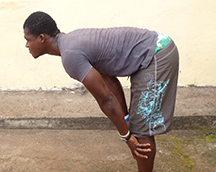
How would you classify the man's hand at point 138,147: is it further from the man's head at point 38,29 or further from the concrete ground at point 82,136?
the man's head at point 38,29

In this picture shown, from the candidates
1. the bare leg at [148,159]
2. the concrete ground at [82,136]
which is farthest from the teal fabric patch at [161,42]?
the concrete ground at [82,136]

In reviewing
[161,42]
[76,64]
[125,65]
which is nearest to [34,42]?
[76,64]

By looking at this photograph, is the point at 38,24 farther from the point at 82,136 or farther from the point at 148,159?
the point at 82,136

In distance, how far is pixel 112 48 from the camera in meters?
2.00

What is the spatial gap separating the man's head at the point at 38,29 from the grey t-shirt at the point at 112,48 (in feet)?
0.30

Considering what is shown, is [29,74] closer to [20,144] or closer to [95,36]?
[20,144]

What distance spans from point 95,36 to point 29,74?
7.48 feet

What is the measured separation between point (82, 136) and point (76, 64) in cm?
163

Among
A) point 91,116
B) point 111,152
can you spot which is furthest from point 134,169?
point 91,116

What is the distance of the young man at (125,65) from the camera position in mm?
1918

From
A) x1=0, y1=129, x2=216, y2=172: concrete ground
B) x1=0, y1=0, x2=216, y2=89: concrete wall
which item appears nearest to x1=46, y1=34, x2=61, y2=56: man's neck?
x1=0, y1=129, x2=216, y2=172: concrete ground

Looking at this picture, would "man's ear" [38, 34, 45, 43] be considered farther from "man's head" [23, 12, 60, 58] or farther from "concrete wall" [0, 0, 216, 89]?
"concrete wall" [0, 0, 216, 89]

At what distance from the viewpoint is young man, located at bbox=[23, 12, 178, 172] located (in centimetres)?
192

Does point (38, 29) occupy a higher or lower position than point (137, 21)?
higher
